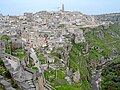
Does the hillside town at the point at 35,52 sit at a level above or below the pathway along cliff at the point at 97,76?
above

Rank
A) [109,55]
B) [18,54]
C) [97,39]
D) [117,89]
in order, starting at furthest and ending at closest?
[97,39]
[109,55]
[117,89]
[18,54]

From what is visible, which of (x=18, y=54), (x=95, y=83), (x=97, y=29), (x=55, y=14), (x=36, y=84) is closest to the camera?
(x=36, y=84)

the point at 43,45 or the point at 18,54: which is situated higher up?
the point at 18,54

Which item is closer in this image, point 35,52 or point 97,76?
point 35,52

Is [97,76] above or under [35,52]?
under

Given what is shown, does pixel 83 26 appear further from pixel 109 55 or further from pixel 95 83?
pixel 95 83

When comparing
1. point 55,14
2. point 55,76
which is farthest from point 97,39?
point 55,76

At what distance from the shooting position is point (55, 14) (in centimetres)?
17512

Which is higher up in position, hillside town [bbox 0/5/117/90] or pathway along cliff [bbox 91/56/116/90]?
hillside town [bbox 0/5/117/90]

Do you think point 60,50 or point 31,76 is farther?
point 60,50

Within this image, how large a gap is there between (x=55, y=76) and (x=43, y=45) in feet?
88.6

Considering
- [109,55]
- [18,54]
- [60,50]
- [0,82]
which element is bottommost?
[109,55]

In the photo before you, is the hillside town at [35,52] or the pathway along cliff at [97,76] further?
the pathway along cliff at [97,76]

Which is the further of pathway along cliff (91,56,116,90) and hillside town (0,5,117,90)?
pathway along cliff (91,56,116,90)
